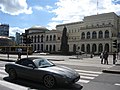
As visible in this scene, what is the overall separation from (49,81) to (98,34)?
278ft

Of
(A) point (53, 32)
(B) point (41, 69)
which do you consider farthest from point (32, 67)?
(A) point (53, 32)

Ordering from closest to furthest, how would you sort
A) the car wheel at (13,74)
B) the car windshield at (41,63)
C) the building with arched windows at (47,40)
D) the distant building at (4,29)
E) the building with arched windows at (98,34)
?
the car windshield at (41,63) < the car wheel at (13,74) < the building with arched windows at (98,34) < the building with arched windows at (47,40) < the distant building at (4,29)

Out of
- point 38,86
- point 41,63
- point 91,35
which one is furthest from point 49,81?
point 91,35

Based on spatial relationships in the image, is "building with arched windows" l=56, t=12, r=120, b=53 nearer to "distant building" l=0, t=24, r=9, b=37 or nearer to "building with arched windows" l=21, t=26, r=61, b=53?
"building with arched windows" l=21, t=26, r=61, b=53

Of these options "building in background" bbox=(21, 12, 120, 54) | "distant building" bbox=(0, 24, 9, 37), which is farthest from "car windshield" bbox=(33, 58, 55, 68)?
"distant building" bbox=(0, 24, 9, 37)

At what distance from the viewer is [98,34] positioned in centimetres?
9269

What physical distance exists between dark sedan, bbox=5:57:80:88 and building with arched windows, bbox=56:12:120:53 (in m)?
75.2

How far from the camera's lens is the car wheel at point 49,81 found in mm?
9783

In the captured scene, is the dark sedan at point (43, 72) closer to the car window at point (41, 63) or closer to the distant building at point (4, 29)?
the car window at point (41, 63)

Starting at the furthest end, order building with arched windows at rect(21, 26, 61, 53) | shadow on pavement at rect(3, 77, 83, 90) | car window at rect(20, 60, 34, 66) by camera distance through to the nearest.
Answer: building with arched windows at rect(21, 26, 61, 53) → car window at rect(20, 60, 34, 66) → shadow on pavement at rect(3, 77, 83, 90)

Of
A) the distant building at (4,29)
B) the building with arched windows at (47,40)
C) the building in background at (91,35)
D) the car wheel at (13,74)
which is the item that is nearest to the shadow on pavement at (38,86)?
the car wheel at (13,74)

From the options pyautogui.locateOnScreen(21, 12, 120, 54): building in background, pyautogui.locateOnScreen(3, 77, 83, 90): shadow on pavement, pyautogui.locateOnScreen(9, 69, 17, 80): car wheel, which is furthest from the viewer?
pyautogui.locateOnScreen(21, 12, 120, 54): building in background

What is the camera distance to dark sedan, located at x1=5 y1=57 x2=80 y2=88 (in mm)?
9586

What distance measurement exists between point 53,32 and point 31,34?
812 inches
